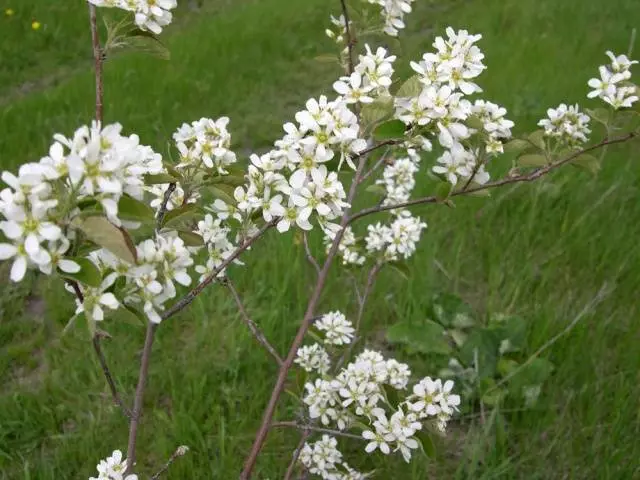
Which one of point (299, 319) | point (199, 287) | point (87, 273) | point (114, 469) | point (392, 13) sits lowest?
point (114, 469)

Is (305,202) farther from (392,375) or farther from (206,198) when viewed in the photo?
(206,198)

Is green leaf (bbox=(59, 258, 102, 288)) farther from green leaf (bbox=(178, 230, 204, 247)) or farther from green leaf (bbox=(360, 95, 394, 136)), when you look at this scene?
green leaf (bbox=(360, 95, 394, 136))

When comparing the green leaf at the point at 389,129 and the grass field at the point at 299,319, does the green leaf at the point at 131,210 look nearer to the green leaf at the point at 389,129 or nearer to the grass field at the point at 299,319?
the grass field at the point at 299,319

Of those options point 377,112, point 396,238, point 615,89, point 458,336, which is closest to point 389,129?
point 377,112

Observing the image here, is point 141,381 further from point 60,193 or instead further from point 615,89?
point 615,89

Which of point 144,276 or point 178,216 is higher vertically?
point 178,216

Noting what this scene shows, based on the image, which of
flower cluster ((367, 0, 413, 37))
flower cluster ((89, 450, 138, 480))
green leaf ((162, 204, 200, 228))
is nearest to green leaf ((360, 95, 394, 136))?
green leaf ((162, 204, 200, 228))

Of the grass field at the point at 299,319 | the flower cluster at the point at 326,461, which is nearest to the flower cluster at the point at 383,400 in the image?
the flower cluster at the point at 326,461

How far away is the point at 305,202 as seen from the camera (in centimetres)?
115

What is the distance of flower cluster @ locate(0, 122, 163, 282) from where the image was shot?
2.68 ft

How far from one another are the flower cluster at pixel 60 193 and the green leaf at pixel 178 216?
10.3 inches

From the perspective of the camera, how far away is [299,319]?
2.65 metres

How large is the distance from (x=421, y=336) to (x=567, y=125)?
124cm

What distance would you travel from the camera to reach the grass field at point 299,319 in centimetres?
213
